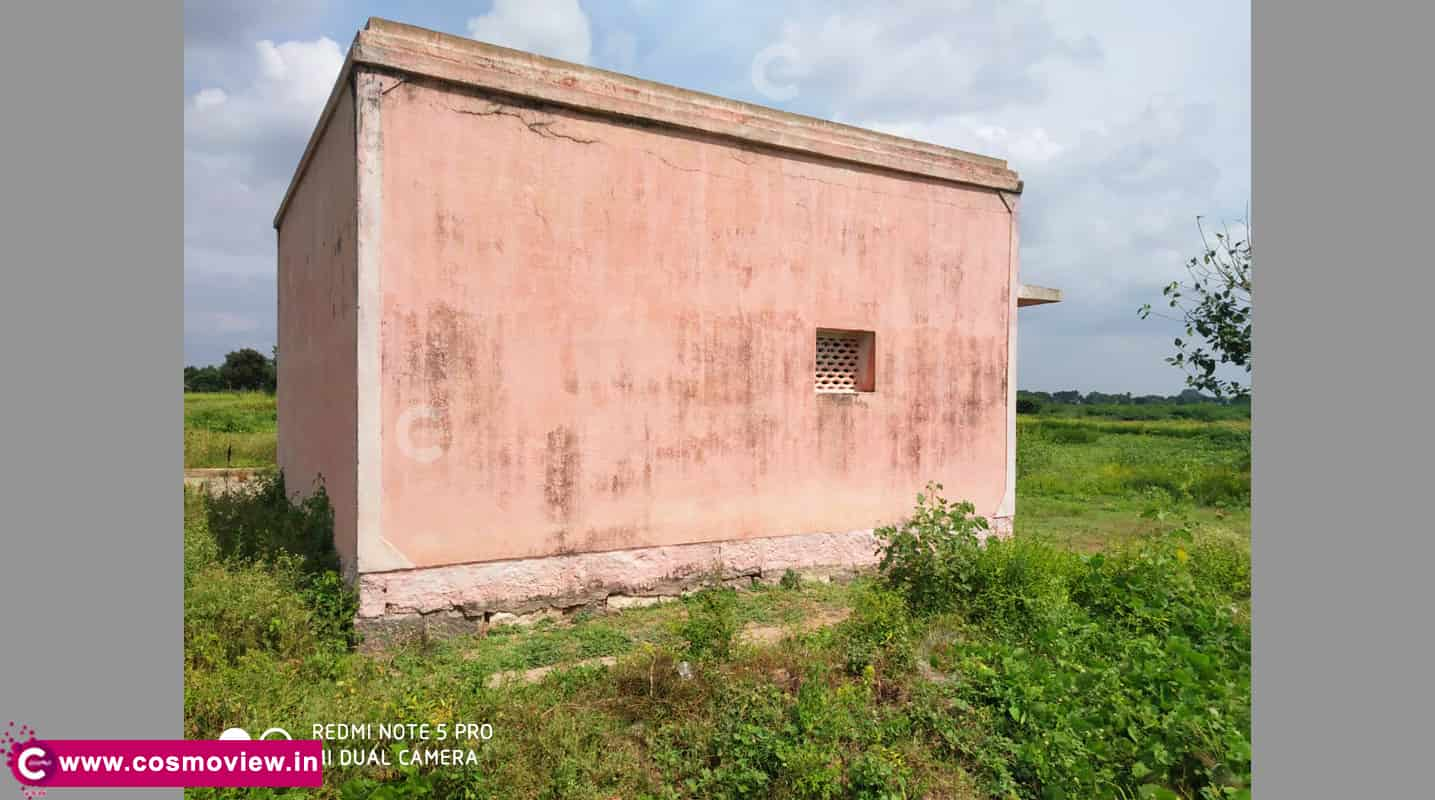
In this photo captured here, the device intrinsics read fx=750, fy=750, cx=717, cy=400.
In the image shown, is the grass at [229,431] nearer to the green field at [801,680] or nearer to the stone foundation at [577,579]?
the green field at [801,680]

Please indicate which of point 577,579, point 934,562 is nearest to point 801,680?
point 934,562

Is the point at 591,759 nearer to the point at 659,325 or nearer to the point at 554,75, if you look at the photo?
the point at 659,325

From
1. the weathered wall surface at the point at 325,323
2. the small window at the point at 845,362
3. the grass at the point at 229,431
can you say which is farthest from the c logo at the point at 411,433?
the grass at the point at 229,431

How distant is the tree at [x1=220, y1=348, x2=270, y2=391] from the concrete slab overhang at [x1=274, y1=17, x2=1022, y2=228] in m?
28.1

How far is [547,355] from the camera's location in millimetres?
5305

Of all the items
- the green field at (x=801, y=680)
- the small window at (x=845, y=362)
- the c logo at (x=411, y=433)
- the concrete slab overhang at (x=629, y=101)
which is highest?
the concrete slab overhang at (x=629, y=101)

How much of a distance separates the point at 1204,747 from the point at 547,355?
4.31 metres

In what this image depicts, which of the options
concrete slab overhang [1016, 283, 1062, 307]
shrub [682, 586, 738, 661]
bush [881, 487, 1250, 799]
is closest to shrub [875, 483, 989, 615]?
bush [881, 487, 1250, 799]

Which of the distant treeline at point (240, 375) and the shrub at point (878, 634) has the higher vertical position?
the distant treeline at point (240, 375)

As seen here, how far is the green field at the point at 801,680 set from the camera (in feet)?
10.7
